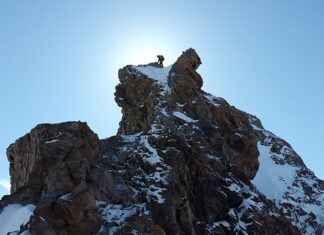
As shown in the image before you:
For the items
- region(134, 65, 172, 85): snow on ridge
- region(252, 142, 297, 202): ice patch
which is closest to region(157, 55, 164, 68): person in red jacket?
region(134, 65, 172, 85): snow on ridge

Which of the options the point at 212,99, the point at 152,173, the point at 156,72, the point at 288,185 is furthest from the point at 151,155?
the point at 288,185

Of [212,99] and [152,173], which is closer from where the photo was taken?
[152,173]

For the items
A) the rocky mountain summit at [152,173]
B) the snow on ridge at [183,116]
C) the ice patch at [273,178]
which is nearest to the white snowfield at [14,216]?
the rocky mountain summit at [152,173]

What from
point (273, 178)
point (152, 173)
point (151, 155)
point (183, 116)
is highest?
point (273, 178)

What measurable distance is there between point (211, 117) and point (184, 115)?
313 centimetres

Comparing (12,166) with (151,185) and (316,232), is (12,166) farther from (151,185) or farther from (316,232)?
(316,232)

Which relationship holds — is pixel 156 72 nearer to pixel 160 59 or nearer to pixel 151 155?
pixel 160 59

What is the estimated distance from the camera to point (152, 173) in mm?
45562

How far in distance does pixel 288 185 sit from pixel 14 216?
5664 centimetres

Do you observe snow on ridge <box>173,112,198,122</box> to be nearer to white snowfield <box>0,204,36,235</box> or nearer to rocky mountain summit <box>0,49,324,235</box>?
rocky mountain summit <box>0,49,324,235</box>

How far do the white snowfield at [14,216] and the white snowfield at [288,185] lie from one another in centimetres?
4472

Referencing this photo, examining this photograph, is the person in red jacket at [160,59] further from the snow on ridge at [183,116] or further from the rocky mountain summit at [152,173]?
the snow on ridge at [183,116]

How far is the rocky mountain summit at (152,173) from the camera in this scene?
38.3m

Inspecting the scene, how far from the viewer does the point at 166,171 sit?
4581 centimetres
